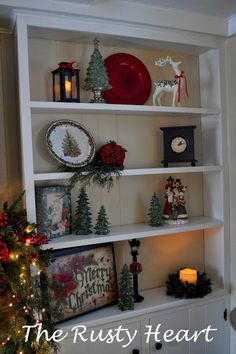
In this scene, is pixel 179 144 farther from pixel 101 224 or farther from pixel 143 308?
pixel 143 308

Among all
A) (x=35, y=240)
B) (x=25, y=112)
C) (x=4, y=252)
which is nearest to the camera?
(x=4, y=252)

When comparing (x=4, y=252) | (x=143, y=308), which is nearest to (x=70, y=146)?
(x=4, y=252)

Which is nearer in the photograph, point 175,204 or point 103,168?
point 103,168

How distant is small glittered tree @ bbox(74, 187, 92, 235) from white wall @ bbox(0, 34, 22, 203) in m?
0.31

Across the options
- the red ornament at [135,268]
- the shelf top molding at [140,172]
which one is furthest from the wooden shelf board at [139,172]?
the red ornament at [135,268]

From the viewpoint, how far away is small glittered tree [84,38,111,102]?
1.78 m

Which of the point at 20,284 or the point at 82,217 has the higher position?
the point at 82,217

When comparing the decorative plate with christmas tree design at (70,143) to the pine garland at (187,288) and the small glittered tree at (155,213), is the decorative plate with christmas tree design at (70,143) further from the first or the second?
the pine garland at (187,288)

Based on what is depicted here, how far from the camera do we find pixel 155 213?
6.54 feet

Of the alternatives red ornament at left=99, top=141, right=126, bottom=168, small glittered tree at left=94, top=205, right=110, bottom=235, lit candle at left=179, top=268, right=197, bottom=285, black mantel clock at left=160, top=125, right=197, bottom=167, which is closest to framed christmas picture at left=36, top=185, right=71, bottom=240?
small glittered tree at left=94, top=205, right=110, bottom=235

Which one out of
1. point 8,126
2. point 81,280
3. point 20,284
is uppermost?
point 8,126

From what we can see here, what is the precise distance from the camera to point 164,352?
193 cm

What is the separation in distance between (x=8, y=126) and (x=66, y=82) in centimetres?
37

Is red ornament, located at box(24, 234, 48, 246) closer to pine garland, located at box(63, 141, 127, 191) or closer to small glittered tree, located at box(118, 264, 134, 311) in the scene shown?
pine garland, located at box(63, 141, 127, 191)
